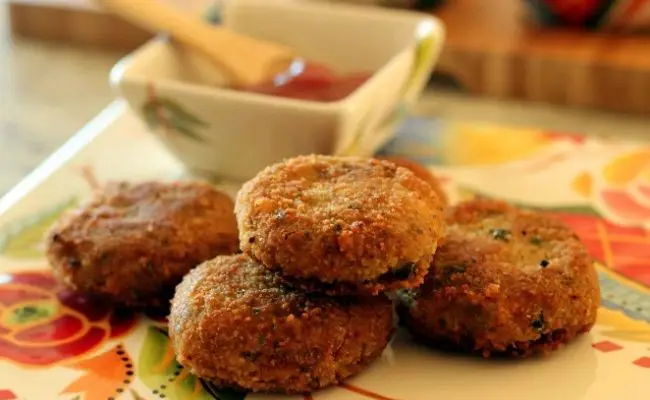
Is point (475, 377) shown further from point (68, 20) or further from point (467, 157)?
point (68, 20)

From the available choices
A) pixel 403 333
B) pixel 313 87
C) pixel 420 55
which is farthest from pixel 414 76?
pixel 403 333

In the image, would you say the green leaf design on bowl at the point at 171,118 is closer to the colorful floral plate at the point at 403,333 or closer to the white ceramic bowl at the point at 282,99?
the white ceramic bowl at the point at 282,99

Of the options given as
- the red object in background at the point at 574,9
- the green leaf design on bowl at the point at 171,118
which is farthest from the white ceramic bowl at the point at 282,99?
the red object in background at the point at 574,9

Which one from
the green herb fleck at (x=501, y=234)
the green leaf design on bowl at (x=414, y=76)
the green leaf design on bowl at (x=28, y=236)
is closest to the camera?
the green herb fleck at (x=501, y=234)

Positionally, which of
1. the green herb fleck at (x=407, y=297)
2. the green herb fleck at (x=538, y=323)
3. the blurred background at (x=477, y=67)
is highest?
the green herb fleck at (x=538, y=323)

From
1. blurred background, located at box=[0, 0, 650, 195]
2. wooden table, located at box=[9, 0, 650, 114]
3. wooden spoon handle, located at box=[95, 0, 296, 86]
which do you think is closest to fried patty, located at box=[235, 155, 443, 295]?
wooden spoon handle, located at box=[95, 0, 296, 86]

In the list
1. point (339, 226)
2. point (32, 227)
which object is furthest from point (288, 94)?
point (339, 226)

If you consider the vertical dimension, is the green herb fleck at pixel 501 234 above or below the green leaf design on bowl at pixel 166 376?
above
